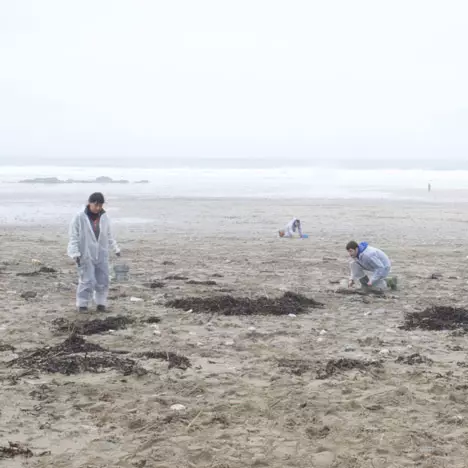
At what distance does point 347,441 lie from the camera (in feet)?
17.7

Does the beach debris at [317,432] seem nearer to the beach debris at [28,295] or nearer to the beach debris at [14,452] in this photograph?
the beach debris at [14,452]

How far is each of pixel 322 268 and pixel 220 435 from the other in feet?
31.9

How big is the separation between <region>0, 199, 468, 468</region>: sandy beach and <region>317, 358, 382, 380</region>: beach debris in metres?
0.07

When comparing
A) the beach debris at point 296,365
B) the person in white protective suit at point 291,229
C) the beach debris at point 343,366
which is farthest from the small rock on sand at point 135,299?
the person in white protective suit at point 291,229

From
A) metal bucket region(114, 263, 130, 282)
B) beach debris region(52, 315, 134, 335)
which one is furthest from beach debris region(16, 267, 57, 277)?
beach debris region(52, 315, 134, 335)

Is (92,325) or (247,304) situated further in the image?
(247,304)

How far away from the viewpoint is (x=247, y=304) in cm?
1043

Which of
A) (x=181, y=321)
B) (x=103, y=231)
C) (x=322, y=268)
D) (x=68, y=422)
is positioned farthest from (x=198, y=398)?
(x=322, y=268)

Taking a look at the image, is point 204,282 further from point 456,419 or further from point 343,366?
point 456,419

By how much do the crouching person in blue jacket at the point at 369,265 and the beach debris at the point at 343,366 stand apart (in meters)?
4.27

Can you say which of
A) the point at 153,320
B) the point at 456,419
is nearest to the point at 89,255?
the point at 153,320

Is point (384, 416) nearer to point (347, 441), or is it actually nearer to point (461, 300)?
point (347, 441)

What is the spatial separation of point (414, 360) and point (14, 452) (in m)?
4.61

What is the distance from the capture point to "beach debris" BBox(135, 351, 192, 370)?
23.9ft
